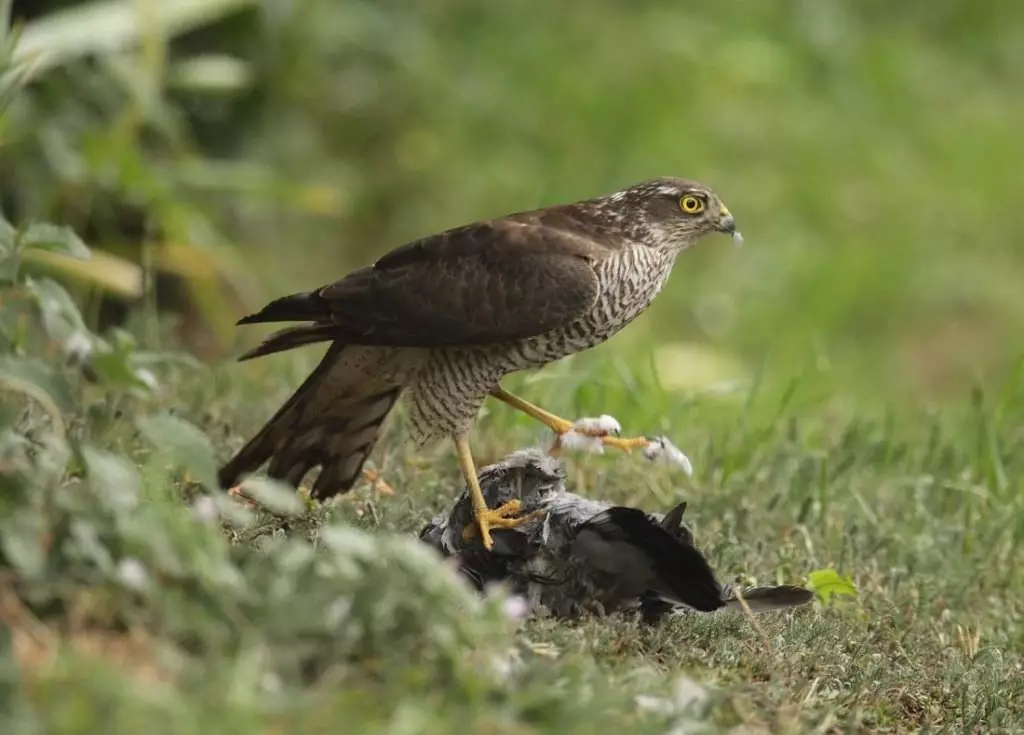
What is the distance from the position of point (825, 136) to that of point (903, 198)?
76cm

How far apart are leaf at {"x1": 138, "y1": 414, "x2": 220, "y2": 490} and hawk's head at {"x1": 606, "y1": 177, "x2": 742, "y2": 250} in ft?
5.58

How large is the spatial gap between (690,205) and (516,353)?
70 cm

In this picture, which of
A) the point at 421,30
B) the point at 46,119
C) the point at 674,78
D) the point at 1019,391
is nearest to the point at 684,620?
the point at 1019,391

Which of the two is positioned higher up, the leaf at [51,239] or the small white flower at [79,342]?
the leaf at [51,239]

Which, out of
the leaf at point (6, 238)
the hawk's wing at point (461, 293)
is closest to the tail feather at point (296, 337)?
the hawk's wing at point (461, 293)

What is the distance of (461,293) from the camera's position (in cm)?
414

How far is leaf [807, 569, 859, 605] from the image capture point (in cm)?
415

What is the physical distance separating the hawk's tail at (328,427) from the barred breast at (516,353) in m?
0.15

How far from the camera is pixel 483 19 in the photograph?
36.1ft

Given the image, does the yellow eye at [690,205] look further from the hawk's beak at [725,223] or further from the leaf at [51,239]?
the leaf at [51,239]

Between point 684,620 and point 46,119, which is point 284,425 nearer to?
point 684,620

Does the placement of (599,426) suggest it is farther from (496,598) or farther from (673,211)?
(496,598)

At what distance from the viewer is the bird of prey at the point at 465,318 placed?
411cm

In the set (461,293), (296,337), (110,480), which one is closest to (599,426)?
(461,293)
